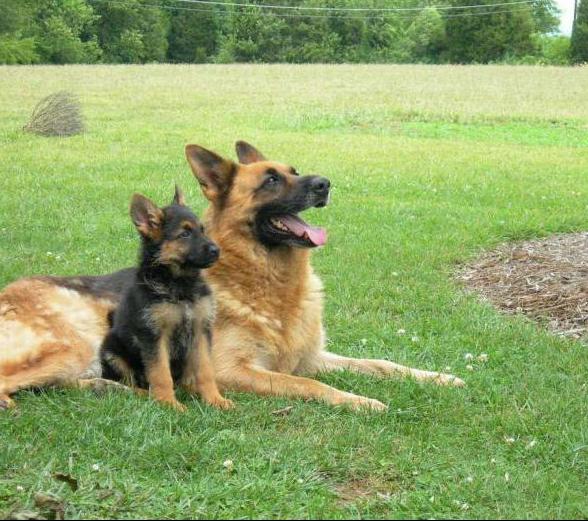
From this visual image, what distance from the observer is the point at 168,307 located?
5.00 m

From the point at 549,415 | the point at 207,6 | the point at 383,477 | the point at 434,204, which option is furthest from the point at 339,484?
the point at 207,6

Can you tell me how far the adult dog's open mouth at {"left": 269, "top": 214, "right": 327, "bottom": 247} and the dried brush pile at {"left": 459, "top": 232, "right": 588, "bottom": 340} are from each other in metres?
2.57

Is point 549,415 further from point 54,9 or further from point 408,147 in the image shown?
point 54,9

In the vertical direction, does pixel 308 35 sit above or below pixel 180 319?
above

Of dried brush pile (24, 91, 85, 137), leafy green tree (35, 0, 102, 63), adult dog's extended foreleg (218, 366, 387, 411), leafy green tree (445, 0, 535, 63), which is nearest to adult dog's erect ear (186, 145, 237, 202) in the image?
adult dog's extended foreleg (218, 366, 387, 411)

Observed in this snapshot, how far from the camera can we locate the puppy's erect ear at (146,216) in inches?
197

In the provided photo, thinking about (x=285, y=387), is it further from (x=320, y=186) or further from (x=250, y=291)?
(x=320, y=186)

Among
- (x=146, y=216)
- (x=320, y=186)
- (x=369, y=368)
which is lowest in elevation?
(x=369, y=368)

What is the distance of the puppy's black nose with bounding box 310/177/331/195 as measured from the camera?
558 centimetres

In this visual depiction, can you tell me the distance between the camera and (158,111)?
88.3 ft

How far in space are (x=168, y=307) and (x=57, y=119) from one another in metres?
15.9

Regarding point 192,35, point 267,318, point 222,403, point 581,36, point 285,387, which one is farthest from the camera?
point 192,35

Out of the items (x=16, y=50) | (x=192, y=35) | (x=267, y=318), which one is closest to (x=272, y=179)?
(x=267, y=318)

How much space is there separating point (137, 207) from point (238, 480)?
193cm
